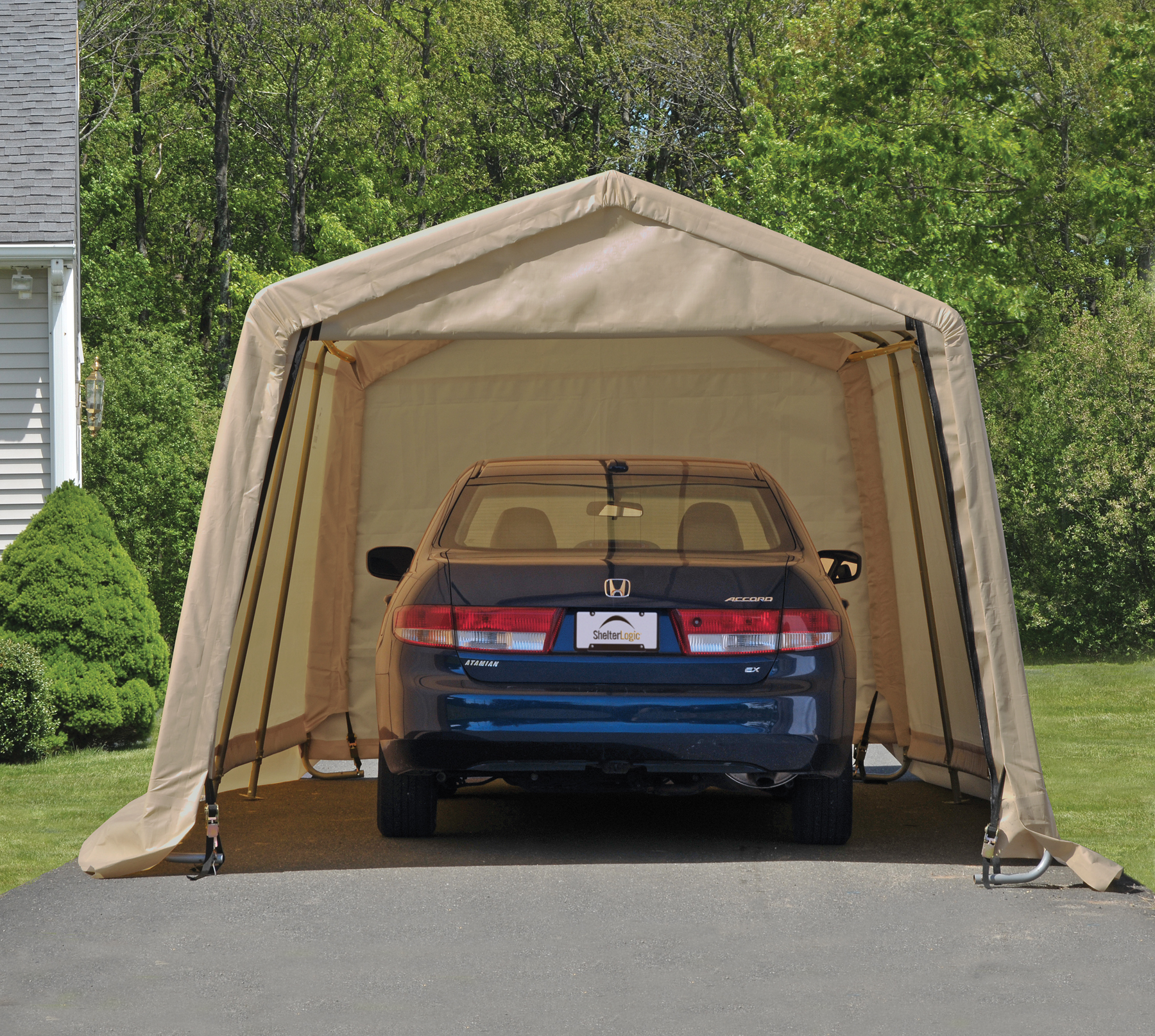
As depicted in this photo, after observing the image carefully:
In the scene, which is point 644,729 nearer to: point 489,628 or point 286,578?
point 489,628

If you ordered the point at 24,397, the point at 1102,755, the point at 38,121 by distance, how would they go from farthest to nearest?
the point at 38,121
the point at 24,397
the point at 1102,755

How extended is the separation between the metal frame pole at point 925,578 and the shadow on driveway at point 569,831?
27 cm

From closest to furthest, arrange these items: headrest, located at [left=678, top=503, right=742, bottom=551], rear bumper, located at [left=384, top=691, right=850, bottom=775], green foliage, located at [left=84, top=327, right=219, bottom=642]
Result: rear bumper, located at [left=384, top=691, right=850, bottom=775] → headrest, located at [left=678, top=503, right=742, bottom=551] → green foliage, located at [left=84, top=327, right=219, bottom=642]

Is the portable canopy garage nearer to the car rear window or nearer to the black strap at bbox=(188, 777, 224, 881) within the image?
the black strap at bbox=(188, 777, 224, 881)

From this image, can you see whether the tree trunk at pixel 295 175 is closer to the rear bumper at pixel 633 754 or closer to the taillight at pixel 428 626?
the taillight at pixel 428 626

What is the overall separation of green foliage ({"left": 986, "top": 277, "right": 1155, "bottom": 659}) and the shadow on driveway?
1253 cm

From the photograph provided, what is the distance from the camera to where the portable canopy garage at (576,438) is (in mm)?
6051

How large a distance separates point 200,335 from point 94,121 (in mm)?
5787

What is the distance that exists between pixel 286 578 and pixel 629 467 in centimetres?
215

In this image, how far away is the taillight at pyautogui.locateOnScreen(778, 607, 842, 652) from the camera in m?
6.04

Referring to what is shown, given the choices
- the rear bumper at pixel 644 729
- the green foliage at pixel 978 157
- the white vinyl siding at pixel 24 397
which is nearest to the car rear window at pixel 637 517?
the rear bumper at pixel 644 729

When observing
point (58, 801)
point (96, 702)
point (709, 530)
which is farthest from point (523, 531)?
point (96, 702)

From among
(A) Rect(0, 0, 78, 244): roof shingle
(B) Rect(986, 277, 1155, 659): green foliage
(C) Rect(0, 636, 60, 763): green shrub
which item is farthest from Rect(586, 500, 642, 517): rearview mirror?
(B) Rect(986, 277, 1155, 659): green foliage

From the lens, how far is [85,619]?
38.5 ft
